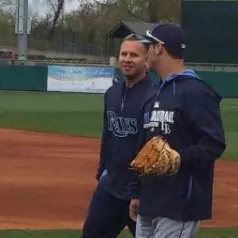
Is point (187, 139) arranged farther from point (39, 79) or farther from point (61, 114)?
point (39, 79)

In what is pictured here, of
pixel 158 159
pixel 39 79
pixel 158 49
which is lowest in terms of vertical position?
pixel 39 79

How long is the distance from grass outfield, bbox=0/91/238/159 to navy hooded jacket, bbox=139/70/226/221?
11660 mm

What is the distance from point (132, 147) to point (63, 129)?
16088mm

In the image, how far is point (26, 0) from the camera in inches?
1882

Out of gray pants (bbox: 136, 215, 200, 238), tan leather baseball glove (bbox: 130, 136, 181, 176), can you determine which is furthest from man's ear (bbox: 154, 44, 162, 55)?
gray pants (bbox: 136, 215, 200, 238)

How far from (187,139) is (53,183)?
780 cm

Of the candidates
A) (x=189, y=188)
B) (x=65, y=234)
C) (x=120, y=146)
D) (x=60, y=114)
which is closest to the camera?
(x=189, y=188)

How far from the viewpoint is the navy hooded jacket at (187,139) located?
3936 mm

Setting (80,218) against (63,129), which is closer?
(80,218)

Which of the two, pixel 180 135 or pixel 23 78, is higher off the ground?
pixel 180 135

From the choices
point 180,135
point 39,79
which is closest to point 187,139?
point 180,135

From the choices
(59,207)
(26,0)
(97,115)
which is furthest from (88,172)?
(26,0)

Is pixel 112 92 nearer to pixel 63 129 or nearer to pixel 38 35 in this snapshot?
pixel 63 129

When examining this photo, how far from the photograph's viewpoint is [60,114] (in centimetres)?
2633
